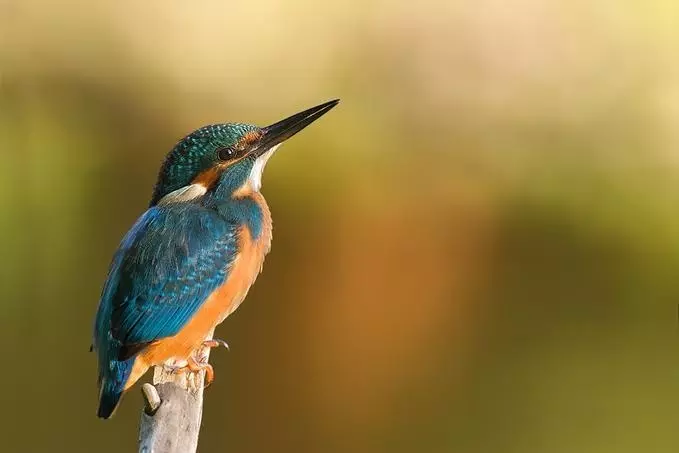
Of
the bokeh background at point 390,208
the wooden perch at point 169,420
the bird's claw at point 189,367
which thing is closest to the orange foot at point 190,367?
the bird's claw at point 189,367

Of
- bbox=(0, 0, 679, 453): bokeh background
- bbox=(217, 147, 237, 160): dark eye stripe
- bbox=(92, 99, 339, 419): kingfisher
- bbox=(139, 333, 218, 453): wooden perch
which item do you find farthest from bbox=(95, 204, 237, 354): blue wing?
bbox=(0, 0, 679, 453): bokeh background

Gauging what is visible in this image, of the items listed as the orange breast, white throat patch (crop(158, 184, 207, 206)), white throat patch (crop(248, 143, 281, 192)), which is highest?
white throat patch (crop(248, 143, 281, 192))

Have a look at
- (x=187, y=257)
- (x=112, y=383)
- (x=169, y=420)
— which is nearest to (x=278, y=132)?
(x=187, y=257)

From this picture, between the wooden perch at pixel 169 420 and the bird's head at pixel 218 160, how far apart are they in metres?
0.63

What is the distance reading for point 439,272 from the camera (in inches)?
249

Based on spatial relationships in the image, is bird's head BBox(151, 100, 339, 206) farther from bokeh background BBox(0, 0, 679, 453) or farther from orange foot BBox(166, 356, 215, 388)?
bokeh background BBox(0, 0, 679, 453)

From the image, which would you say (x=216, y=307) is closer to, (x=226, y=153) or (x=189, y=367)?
(x=189, y=367)

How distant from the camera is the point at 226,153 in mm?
2777

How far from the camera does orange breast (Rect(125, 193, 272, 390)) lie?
2.56 metres

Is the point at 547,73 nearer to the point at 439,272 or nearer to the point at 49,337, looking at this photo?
the point at 439,272

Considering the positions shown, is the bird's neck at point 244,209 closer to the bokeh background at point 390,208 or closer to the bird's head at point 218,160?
the bird's head at point 218,160

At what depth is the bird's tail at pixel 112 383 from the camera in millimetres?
2389

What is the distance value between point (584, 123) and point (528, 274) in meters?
1.12

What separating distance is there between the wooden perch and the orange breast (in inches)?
10.5
